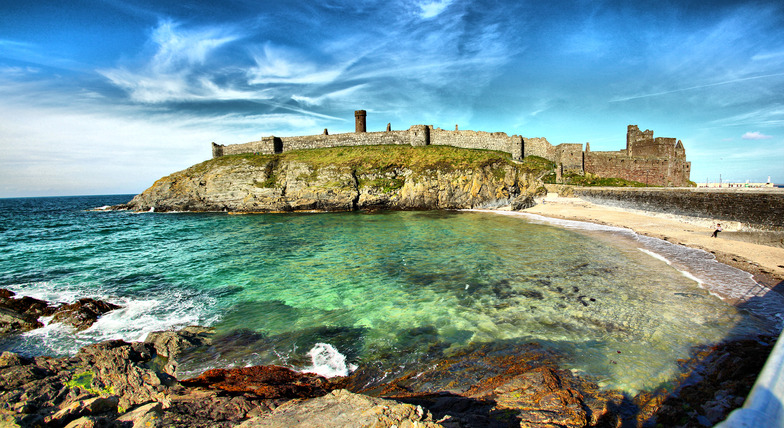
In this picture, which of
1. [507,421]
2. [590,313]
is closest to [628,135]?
[590,313]

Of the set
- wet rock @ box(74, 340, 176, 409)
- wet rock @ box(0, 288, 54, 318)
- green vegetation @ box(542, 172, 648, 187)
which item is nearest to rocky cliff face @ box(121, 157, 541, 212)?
green vegetation @ box(542, 172, 648, 187)

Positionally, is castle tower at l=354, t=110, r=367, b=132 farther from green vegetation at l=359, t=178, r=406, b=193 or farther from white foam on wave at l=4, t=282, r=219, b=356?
white foam on wave at l=4, t=282, r=219, b=356

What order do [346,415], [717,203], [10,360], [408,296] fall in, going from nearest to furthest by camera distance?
[346,415] < [10,360] < [408,296] < [717,203]

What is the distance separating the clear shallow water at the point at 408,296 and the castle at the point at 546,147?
27738 mm

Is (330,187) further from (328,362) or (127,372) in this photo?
(127,372)

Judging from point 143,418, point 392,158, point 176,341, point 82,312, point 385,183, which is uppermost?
point 392,158

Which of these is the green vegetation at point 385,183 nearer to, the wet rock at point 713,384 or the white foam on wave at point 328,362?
the white foam on wave at point 328,362

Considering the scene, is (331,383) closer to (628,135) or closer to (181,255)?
(181,255)

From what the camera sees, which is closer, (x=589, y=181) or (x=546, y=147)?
(x=589, y=181)

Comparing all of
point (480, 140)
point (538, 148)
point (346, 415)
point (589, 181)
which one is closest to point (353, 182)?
point (480, 140)

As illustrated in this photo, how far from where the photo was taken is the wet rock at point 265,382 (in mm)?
5496

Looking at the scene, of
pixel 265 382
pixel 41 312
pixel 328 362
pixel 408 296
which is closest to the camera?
pixel 265 382

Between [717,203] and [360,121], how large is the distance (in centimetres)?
4325

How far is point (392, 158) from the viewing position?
43.0 metres
